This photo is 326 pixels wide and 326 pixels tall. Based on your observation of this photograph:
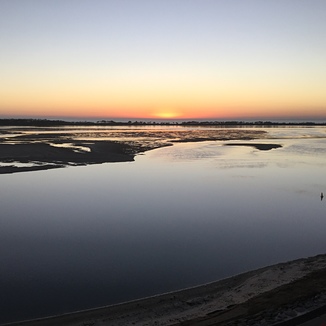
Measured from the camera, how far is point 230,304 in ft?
19.6

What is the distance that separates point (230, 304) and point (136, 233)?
15.9 ft

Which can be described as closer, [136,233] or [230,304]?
[230,304]

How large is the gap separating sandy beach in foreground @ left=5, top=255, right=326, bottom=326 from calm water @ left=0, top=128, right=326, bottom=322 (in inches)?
19.1

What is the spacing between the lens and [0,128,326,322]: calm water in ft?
23.2

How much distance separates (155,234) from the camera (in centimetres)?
1030

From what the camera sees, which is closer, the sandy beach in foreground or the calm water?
the sandy beach in foreground

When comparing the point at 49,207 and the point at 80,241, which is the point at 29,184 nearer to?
the point at 49,207

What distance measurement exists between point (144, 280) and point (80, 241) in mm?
2969

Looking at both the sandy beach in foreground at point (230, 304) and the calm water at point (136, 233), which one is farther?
the calm water at point (136, 233)

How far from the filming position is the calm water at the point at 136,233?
7.07 m

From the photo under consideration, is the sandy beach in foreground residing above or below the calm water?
above

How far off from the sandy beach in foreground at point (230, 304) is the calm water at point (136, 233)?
48 centimetres

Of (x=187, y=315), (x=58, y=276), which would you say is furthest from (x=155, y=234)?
(x=187, y=315)

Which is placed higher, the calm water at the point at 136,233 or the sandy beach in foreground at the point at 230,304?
the sandy beach in foreground at the point at 230,304
